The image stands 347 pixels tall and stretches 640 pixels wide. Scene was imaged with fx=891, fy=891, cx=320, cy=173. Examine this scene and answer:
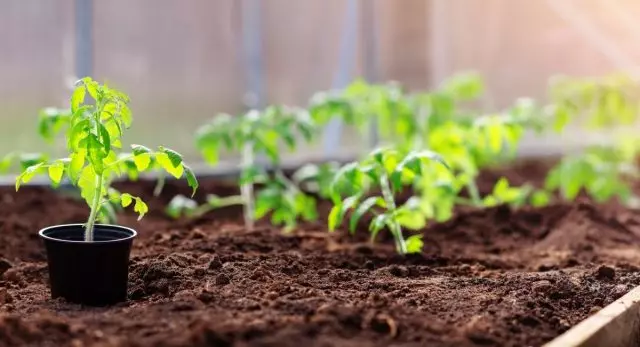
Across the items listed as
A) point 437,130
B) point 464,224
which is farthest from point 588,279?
point 437,130

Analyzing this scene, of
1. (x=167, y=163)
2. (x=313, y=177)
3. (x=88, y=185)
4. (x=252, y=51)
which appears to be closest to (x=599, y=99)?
(x=313, y=177)

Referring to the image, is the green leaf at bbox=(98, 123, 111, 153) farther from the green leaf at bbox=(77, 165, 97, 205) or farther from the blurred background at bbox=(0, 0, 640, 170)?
the blurred background at bbox=(0, 0, 640, 170)

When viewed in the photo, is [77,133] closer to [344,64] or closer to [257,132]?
[257,132]

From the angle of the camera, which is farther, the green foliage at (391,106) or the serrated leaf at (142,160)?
the green foliage at (391,106)

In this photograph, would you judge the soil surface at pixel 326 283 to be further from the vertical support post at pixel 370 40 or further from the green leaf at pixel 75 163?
the vertical support post at pixel 370 40

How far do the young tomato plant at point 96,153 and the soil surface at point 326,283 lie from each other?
1.08 feet

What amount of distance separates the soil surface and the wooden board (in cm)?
9

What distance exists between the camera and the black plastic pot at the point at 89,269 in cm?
247

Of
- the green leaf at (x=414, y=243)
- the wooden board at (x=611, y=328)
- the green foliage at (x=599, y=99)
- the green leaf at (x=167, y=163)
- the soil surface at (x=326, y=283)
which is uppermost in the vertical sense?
the green foliage at (x=599, y=99)

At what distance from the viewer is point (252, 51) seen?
5977mm

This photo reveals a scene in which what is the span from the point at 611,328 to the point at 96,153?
1.47 meters

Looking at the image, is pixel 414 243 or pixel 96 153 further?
pixel 414 243

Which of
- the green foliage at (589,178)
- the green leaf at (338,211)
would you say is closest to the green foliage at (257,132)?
the green leaf at (338,211)

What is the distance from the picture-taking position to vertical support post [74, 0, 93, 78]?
4.89 meters
